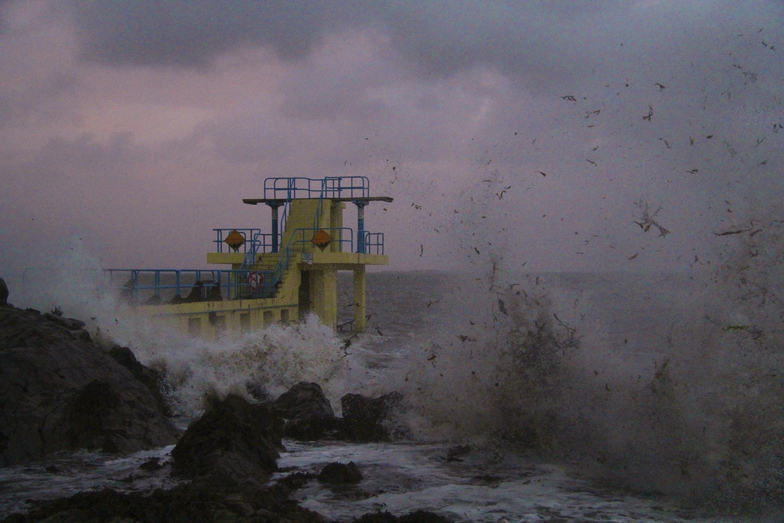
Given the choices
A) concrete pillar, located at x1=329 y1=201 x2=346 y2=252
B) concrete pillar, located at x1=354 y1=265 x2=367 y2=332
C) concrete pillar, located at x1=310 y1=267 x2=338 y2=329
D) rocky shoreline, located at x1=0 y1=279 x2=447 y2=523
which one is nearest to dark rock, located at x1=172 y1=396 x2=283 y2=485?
rocky shoreline, located at x1=0 y1=279 x2=447 y2=523

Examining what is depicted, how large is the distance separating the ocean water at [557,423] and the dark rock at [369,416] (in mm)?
222

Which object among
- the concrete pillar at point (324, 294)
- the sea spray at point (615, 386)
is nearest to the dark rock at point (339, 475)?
the sea spray at point (615, 386)

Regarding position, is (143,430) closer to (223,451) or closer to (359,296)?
(223,451)

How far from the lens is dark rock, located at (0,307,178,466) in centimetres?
881

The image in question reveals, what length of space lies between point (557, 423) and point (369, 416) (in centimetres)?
327

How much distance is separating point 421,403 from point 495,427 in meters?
1.81

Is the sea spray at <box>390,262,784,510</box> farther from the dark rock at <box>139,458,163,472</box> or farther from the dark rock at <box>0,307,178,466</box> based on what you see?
the dark rock at <box>139,458,163,472</box>

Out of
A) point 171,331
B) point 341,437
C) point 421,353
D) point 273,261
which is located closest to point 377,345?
point 273,261

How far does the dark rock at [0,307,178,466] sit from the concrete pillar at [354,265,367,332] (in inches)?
581

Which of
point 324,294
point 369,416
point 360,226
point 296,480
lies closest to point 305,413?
point 369,416

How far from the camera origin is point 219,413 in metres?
8.63

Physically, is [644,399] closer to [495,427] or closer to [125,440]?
[495,427]

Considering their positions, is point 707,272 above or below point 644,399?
above

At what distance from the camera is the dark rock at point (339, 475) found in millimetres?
8266
